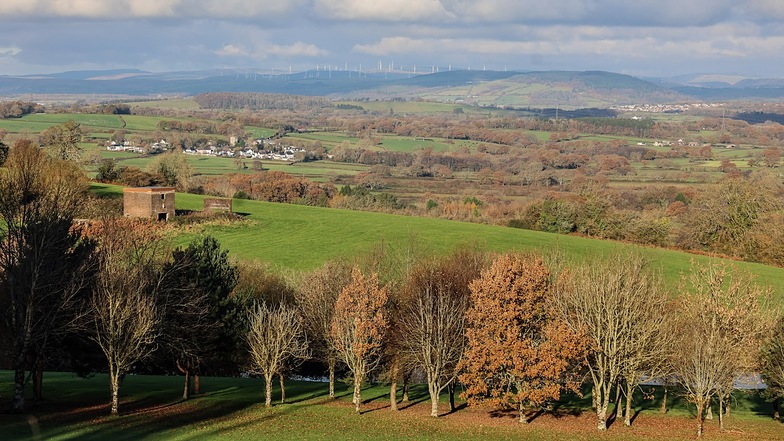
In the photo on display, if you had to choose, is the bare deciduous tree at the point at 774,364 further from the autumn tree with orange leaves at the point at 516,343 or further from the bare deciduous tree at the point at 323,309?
the bare deciduous tree at the point at 323,309

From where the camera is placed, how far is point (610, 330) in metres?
38.4

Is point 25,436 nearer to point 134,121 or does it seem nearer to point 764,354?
point 764,354

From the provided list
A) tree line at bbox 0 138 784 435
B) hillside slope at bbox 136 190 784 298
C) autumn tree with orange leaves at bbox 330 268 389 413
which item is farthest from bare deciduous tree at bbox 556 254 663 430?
hillside slope at bbox 136 190 784 298

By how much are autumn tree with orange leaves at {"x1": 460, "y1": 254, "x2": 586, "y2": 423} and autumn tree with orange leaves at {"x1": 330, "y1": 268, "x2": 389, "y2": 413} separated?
4.61 m

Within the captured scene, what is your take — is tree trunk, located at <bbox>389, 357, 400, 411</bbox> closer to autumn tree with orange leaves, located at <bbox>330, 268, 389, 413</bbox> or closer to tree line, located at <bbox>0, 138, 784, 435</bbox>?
tree line, located at <bbox>0, 138, 784, 435</bbox>

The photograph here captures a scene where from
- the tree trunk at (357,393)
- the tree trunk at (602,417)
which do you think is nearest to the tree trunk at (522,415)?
the tree trunk at (602,417)

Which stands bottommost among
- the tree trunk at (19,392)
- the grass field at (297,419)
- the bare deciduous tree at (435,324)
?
the grass field at (297,419)

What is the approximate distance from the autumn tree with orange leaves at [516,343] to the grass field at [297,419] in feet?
5.13

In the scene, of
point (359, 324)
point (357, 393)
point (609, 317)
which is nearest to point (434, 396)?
point (357, 393)

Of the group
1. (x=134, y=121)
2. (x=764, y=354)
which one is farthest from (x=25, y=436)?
(x=134, y=121)

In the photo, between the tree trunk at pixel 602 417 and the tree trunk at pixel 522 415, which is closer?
the tree trunk at pixel 602 417

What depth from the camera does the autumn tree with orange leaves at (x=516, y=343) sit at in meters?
37.8

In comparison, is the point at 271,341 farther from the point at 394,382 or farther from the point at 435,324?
the point at 435,324

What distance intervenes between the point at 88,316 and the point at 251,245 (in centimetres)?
3486
